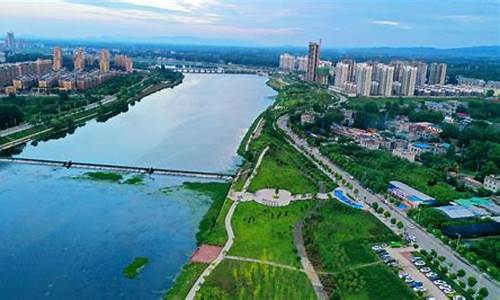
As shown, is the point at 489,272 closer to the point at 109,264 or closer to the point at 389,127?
the point at 109,264

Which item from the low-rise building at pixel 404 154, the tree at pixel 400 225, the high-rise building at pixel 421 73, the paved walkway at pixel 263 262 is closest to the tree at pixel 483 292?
the tree at pixel 400 225

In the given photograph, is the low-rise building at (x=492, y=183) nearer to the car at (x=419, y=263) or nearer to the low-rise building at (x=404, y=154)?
the low-rise building at (x=404, y=154)

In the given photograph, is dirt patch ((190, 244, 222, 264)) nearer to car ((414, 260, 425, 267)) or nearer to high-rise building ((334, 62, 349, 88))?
A: car ((414, 260, 425, 267))

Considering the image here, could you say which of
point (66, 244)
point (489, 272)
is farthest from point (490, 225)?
point (66, 244)

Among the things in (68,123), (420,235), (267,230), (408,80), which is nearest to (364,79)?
(408,80)

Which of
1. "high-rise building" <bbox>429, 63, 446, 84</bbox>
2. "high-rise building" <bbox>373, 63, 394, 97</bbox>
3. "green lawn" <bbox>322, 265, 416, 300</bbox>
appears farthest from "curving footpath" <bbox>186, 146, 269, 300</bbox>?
"high-rise building" <bbox>429, 63, 446, 84</bbox>
